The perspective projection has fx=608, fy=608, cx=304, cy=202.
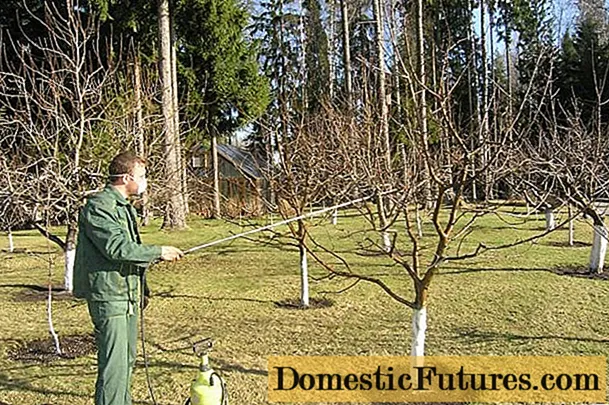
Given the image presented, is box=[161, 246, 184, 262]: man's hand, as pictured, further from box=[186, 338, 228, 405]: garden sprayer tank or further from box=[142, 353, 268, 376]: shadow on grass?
box=[142, 353, 268, 376]: shadow on grass

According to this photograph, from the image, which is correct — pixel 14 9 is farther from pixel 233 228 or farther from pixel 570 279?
pixel 570 279

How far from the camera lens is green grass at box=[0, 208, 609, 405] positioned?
478cm

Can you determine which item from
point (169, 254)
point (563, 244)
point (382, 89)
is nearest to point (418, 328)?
point (169, 254)

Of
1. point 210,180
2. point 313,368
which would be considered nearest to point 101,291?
point 313,368

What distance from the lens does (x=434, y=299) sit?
7.59 m

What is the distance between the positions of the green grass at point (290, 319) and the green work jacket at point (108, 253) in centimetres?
127

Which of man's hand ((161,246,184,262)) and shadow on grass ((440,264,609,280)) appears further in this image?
shadow on grass ((440,264,609,280))

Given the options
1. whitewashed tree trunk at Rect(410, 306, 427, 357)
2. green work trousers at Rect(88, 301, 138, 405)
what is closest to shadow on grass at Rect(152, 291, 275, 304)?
whitewashed tree trunk at Rect(410, 306, 427, 357)

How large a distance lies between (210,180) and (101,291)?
17483 mm

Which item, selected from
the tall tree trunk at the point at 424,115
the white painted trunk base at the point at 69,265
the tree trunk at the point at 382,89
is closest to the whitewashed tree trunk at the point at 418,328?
the tall tree trunk at the point at 424,115

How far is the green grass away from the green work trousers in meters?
0.92

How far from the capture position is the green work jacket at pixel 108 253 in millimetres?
3193

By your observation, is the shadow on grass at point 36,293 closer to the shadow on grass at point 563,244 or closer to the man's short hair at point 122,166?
the man's short hair at point 122,166

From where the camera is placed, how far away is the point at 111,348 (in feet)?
10.9
